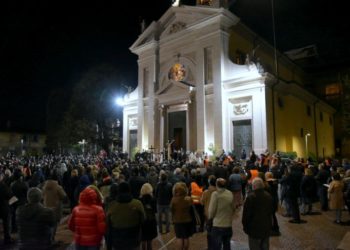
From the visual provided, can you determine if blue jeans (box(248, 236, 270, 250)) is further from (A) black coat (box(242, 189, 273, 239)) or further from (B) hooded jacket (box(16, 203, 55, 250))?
(B) hooded jacket (box(16, 203, 55, 250))

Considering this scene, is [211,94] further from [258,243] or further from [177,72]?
[258,243]

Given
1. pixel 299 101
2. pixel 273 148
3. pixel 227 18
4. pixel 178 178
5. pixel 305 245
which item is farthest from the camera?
pixel 299 101

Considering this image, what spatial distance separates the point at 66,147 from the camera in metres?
38.8

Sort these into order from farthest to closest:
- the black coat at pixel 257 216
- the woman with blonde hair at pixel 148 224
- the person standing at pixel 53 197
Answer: the person standing at pixel 53 197 → the woman with blonde hair at pixel 148 224 → the black coat at pixel 257 216

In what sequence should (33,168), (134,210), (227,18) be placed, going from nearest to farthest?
(134,210) < (33,168) < (227,18)

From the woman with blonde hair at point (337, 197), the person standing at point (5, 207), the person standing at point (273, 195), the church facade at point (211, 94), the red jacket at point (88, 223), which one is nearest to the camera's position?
the red jacket at point (88, 223)

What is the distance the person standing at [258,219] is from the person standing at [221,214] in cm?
44

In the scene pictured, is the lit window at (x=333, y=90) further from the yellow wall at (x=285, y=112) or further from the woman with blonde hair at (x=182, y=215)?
the woman with blonde hair at (x=182, y=215)

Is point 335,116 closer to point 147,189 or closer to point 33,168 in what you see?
point 33,168

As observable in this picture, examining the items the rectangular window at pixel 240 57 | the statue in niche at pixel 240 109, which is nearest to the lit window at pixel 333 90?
the rectangular window at pixel 240 57

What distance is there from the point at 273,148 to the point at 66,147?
26.2 metres

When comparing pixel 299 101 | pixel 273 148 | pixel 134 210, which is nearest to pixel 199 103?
pixel 273 148

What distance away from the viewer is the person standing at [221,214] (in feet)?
19.5

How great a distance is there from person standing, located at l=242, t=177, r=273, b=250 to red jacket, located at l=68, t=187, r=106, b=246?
2481 mm
